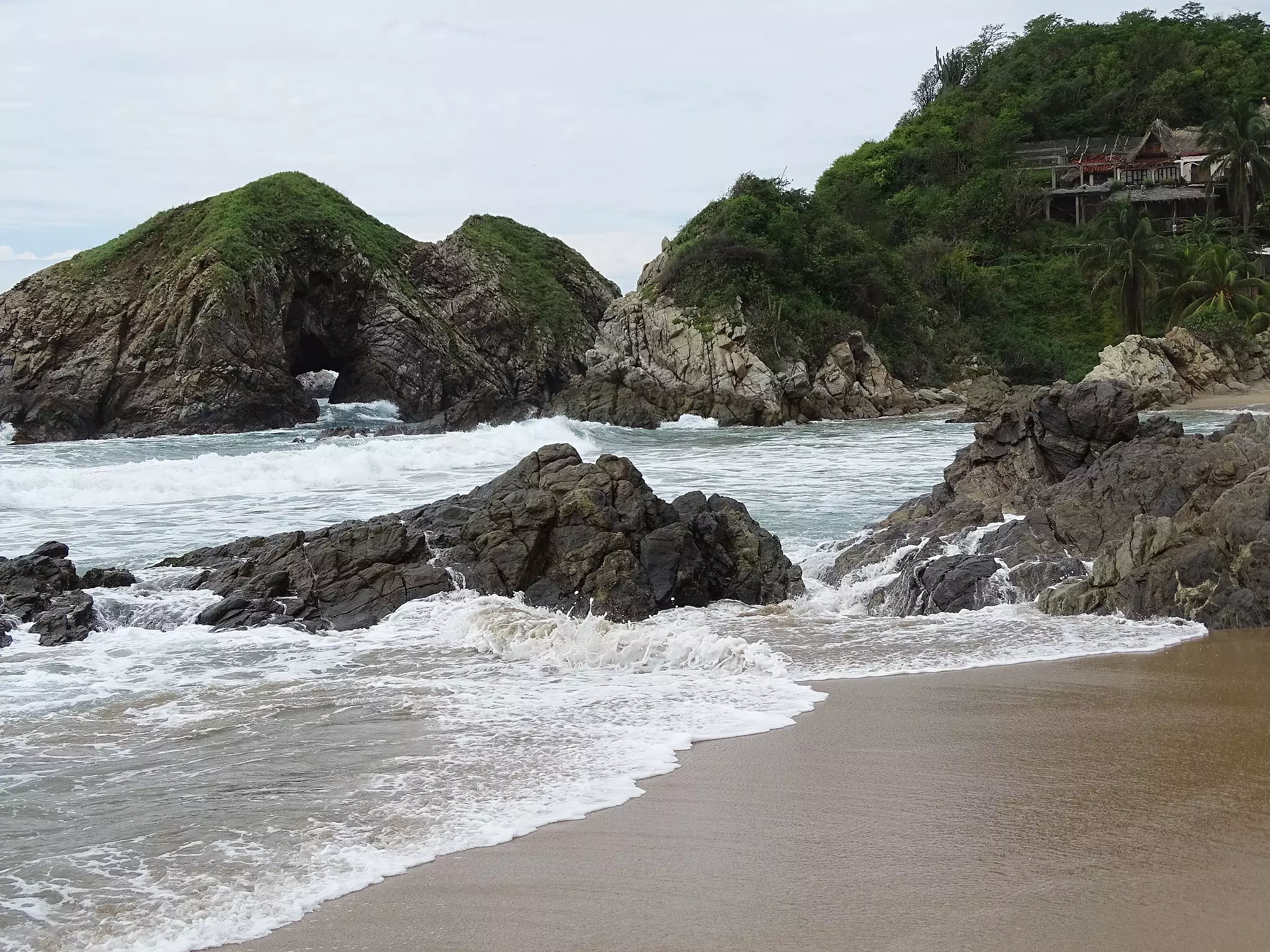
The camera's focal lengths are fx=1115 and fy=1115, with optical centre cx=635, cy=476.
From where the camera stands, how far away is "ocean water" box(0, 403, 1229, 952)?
4.30m

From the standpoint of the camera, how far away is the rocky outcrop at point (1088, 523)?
8664 millimetres

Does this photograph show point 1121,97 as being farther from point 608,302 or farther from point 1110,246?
point 608,302

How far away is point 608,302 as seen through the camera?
2194 inches

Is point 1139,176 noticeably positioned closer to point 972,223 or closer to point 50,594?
point 972,223

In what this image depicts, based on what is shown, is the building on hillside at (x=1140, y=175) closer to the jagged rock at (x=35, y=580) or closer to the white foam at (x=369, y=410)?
the white foam at (x=369, y=410)

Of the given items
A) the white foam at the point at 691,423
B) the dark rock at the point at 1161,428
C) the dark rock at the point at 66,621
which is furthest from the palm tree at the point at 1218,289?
the dark rock at the point at 66,621

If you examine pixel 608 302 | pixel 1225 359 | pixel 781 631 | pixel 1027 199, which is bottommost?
pixel 781 631

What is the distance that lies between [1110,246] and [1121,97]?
21696mm

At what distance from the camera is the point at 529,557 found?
1040 centimetres

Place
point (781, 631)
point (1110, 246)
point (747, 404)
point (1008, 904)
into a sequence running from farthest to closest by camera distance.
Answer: point (1110, 246), point (747, 404), point (781, 631), point (1008, 904)

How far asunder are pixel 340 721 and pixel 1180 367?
3819 centimetres

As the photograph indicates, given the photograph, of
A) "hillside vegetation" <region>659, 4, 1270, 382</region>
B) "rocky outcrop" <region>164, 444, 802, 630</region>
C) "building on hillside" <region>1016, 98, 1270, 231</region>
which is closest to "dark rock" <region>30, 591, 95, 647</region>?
"rocky outcrop" <region>164, 444, 802, 630</region>

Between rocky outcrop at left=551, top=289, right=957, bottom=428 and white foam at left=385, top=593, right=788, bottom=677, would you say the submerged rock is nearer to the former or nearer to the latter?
white foam at left=385, top=593, right=788, bottom=677

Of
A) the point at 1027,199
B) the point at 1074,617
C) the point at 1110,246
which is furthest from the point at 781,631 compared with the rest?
the point at 1027,199
